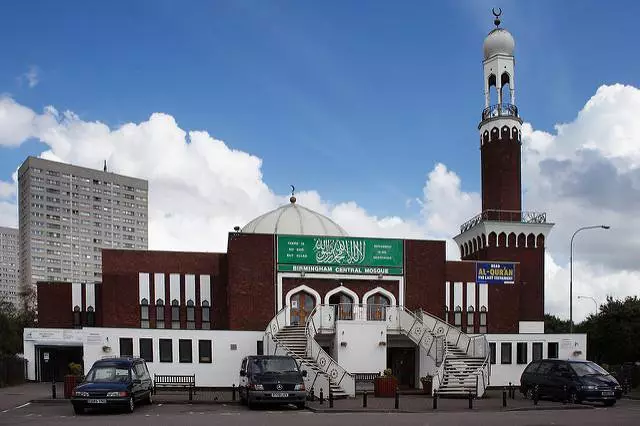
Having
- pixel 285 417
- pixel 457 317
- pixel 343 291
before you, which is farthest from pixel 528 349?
pixel 285 417

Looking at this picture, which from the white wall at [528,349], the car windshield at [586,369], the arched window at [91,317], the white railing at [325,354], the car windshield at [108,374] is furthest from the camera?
the arched window at [91,317]

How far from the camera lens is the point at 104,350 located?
35000 mm

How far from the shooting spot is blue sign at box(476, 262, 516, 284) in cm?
4334

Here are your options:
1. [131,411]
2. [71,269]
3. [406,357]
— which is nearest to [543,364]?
[406,357]

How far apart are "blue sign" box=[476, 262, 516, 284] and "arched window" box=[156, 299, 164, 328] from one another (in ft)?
60.9

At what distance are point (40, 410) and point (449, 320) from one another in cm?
2568

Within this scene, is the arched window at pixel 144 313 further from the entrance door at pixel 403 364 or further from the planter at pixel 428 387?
the planter at pixel 428 387

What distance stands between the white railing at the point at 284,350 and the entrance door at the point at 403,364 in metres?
6.49

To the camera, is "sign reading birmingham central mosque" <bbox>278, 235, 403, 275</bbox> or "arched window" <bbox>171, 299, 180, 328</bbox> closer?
"sign reading birmingham central mosque" <bbox>278, 235, 403, 275</bbox>

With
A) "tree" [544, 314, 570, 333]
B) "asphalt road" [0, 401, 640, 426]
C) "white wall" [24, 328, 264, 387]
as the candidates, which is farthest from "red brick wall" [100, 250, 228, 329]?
"tree" [544, 314, 570, 333]

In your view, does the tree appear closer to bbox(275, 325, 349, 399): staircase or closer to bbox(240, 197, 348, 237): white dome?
bbox(240, 197, 348, 237): white dome

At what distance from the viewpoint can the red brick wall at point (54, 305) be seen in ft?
140

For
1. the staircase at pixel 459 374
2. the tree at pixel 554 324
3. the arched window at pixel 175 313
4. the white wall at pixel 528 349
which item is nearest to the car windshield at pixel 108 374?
the staircase at pixel 459 374

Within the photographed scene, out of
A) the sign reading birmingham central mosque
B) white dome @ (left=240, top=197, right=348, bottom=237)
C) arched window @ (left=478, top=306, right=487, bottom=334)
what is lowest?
arched window @ (left=478, top=306, right=487, bottom=334)
